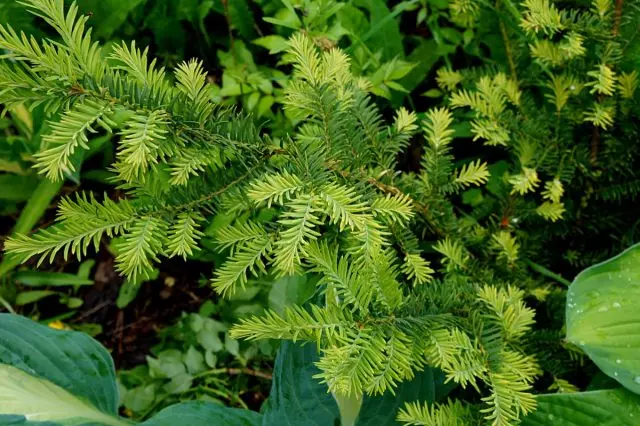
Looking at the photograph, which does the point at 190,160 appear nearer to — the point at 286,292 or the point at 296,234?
the point at 296,234

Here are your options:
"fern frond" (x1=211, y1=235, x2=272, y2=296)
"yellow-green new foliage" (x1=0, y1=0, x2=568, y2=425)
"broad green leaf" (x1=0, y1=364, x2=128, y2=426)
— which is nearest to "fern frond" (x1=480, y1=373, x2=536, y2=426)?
"yellow-green new foliage" (x1=0, y1=0, x2=568, y2=425)

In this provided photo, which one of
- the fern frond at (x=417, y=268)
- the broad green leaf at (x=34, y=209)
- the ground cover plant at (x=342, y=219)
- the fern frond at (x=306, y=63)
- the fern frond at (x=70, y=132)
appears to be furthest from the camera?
the broad green leaf at (x=34, y=209)

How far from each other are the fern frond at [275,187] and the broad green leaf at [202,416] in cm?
51

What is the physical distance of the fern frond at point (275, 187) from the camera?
0.64m

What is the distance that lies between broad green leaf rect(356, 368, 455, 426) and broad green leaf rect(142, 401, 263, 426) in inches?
7.9

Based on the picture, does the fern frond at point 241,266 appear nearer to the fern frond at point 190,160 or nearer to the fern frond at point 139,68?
the fern frond at point 190,160

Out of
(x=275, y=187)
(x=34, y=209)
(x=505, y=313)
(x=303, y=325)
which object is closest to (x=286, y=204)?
(x=275, y=187)

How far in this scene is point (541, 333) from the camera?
1.07m

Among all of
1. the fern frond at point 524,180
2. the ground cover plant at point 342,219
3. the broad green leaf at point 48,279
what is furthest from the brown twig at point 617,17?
the broad green leaf at point 48,279

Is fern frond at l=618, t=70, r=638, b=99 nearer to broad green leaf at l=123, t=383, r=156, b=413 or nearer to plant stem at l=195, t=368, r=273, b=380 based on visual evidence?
plant stem at l=195, t=368, r=273, b=380

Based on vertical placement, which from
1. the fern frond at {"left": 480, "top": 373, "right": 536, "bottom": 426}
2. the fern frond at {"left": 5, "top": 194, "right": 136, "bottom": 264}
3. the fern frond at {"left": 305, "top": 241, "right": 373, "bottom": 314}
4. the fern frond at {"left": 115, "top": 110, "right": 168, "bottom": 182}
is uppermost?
the fern frond at {"left": 115, "top": 110, "right": 168, "bottom": 182}

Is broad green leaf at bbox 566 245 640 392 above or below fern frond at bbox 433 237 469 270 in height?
below

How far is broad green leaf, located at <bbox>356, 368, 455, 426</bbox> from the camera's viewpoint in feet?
3.24

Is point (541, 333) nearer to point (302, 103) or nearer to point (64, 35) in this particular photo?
point (302, 103)
